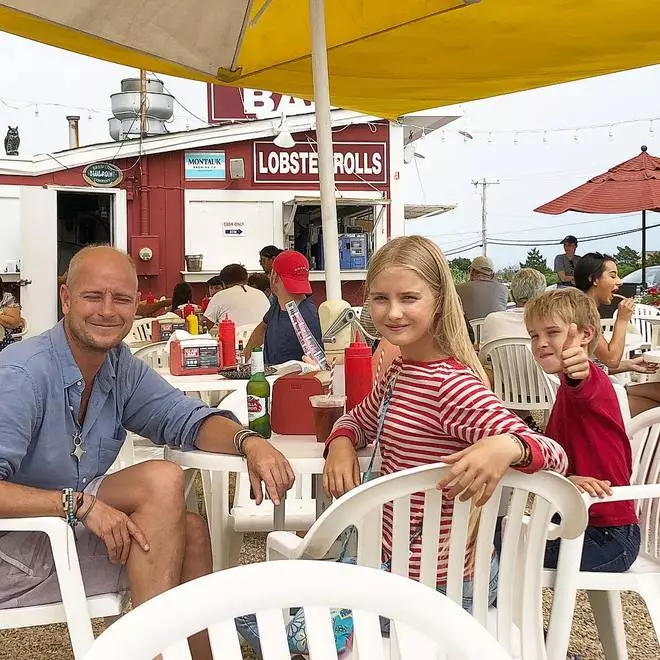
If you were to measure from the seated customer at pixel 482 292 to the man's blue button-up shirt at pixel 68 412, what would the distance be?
17.1ft

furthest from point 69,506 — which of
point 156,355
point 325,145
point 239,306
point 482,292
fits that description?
point 482,292

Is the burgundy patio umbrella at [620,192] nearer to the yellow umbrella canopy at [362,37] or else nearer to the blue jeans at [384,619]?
the yellow umbrella canopy at [362,37]

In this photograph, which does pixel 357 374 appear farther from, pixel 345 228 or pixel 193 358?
pixel 345 228

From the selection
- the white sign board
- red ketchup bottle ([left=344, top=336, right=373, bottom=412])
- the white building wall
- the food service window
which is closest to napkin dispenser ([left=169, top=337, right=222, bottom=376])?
red ketchup bottle ([left=344, top=336, right=373, bottom=412])

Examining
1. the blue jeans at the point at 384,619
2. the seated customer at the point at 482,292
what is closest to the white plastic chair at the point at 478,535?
the blue jeans at the point at 384,619

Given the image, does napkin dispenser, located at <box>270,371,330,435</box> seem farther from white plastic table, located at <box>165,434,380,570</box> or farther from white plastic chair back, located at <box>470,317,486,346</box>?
white plastic chair back, located at <box>470,317,486,346</box>

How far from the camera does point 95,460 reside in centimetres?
217

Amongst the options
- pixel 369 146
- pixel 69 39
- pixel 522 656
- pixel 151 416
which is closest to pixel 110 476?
pixel 151 416

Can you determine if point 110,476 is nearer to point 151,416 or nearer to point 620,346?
point 151,416

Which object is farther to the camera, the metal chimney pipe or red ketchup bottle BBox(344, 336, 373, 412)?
the metal chimney pipe

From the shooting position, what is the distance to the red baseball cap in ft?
12.9

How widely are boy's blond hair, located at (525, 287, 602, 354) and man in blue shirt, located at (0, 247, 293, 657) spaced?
0.82 m

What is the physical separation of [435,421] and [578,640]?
1.50m

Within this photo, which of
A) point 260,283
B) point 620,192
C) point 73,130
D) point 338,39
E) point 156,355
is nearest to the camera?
point 338,39
